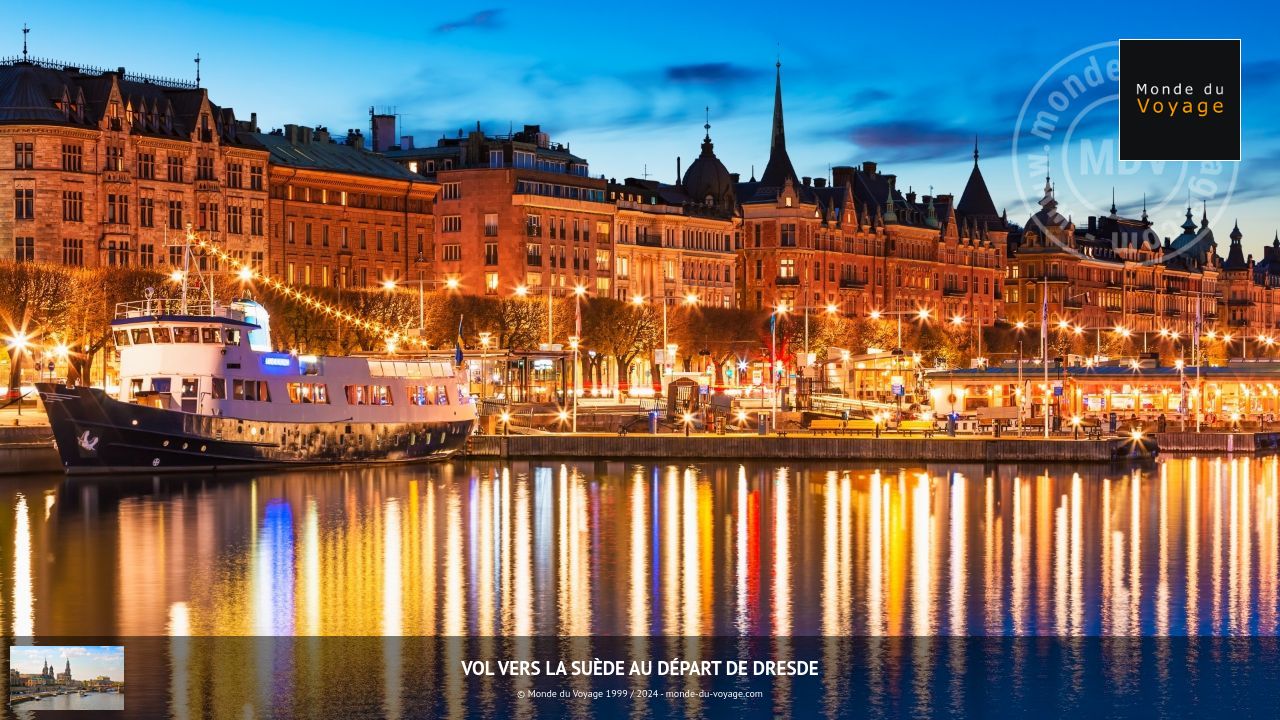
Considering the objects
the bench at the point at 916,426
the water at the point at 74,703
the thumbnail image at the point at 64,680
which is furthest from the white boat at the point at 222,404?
the water at the point at 74,703

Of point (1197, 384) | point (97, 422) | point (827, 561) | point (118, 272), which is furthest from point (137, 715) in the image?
Answer: point (1197, 384)

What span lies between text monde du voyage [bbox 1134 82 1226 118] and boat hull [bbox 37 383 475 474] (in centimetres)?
3619

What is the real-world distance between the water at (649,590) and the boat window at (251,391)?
12.6 ft

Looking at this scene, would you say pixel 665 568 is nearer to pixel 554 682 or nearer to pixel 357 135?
pixel 554 682

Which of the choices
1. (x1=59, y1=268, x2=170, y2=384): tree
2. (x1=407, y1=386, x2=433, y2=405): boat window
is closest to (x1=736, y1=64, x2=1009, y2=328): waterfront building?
(x1=59, y1=268, x2=170, y2=384): tree

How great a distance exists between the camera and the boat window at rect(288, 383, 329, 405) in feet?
266

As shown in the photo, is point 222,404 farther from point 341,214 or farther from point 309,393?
point 341,214

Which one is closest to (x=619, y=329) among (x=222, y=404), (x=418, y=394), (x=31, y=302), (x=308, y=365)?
(x=31, y=302)

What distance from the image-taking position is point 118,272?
103 meters

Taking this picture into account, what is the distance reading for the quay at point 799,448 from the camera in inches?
3561

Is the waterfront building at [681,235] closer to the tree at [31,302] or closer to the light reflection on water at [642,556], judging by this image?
the tree at [31,302]

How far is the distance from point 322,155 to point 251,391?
57.1 m

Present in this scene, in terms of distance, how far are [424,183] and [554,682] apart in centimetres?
10465

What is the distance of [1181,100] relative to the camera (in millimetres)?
62438
